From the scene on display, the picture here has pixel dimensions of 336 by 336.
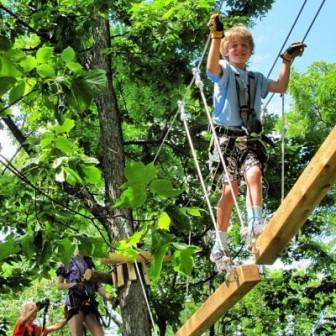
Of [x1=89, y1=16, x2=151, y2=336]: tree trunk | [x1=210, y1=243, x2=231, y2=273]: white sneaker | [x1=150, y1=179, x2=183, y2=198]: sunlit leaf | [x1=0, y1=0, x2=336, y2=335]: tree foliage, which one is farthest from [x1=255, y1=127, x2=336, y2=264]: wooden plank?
[x1=89, y1=16, x2=151, y2=336]: tree trunk

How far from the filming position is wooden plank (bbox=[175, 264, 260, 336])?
2.80 m

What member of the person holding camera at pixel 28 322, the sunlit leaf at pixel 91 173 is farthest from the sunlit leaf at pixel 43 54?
the person holding camera at pixel 28 322

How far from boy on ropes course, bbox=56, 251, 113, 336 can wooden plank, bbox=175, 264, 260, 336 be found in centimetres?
158

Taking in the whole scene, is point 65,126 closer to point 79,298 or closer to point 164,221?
point 164,221

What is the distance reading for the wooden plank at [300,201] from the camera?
2301 mm

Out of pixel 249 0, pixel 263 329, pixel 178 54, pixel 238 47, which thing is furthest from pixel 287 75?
pixel 263 329

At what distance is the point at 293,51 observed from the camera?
3.47 metres

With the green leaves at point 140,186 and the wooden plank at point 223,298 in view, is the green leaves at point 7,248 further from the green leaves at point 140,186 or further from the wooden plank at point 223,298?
the wooden plank at point 223,298

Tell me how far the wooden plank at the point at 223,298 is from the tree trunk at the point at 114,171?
1970 millimetres

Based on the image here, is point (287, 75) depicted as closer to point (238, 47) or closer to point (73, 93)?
point (238, 47)

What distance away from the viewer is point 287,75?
3602 millimetres

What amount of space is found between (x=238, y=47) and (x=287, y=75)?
1.11 feet

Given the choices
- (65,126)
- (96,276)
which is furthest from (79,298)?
(65,126)

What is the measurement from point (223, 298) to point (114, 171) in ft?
11.9
